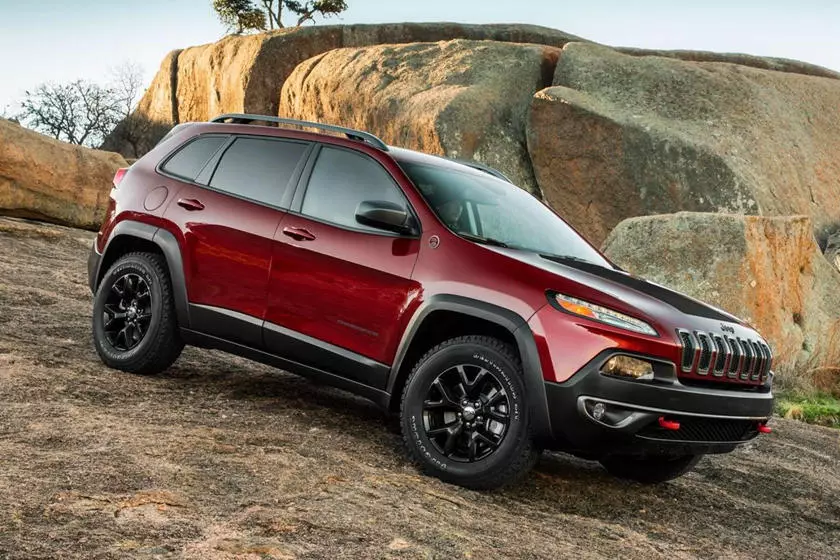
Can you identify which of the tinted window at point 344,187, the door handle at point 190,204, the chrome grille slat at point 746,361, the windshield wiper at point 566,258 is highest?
the tinted window at point 344,187

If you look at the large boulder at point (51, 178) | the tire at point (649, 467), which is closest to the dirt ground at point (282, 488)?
the tire at point (649, 467)

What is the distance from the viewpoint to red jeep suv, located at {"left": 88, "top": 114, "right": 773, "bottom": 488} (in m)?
4.78

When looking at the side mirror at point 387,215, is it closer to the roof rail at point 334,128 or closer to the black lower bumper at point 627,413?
Answer: the roof rail at point 334,128

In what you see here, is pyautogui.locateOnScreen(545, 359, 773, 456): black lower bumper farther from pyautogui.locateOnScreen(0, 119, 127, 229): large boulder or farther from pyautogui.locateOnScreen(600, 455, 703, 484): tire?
pyautogui.locateOnScreen(0, 119, 127, 229): large boulder

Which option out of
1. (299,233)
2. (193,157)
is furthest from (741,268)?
(299,233)

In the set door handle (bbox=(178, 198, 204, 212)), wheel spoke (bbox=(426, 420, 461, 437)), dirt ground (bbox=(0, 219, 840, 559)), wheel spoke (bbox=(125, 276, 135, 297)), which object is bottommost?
dirt ground (bbox=(0, 219, 840, 559))

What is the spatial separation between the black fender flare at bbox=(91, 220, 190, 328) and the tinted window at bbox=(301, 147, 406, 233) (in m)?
0.98

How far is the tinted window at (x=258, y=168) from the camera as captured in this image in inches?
242

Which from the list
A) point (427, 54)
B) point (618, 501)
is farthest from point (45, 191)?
point (618, 501)

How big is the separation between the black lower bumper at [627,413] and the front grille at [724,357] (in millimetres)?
106

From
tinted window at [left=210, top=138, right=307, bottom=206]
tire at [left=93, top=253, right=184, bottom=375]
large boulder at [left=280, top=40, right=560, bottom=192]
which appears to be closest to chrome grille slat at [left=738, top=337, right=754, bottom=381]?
tinted window at [left=210, top=138, right=307, bottom=206]

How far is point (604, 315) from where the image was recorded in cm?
480

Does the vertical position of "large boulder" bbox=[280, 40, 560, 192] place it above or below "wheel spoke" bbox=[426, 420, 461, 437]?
above

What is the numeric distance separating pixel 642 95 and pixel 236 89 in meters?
12.2
